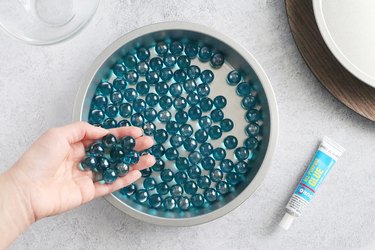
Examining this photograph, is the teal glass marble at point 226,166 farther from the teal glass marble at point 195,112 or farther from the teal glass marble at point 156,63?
the teal glass marble at point 156,63

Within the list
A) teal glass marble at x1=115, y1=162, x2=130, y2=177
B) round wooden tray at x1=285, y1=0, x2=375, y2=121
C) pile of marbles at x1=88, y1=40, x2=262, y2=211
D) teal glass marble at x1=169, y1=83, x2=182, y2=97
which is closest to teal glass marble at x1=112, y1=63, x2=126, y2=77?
Result: pile of marbles at x1=88, y1=40, x2=262, y2=211

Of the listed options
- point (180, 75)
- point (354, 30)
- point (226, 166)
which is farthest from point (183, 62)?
point (354, 30)

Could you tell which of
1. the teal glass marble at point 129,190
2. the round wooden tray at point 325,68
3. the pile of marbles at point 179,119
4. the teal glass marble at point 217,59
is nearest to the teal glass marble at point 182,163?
the pile of marbles at point 179,119

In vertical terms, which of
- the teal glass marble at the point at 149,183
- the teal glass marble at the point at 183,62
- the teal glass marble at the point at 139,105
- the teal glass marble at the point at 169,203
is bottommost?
the teal glass marble at the point at 169,203

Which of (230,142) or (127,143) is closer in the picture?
(127,143)

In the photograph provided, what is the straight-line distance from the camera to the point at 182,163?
1003 mm

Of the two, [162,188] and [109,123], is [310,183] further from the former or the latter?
[109,123]

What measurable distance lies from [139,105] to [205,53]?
0.17 metres

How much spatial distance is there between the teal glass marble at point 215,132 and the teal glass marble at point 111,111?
0.65 feet

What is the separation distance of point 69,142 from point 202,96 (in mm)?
304

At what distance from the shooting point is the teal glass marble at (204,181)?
999mm

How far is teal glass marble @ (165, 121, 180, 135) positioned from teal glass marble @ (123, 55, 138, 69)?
0.14 meters

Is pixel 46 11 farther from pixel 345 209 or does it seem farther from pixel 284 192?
pixel 345 209

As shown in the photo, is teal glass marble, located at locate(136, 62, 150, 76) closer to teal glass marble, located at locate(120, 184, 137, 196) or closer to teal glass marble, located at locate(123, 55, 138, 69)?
teal glass marble, located at locate(123, 55, 138, 69)
